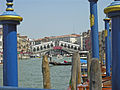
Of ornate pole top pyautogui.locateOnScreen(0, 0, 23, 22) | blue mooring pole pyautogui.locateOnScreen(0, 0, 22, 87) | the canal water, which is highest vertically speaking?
ornate pole top pyautogui.locateOnScreen(0, 0, 23, 22)

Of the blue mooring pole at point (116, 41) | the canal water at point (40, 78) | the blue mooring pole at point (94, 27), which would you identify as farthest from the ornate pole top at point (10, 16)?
the canal water at point (40, 78)

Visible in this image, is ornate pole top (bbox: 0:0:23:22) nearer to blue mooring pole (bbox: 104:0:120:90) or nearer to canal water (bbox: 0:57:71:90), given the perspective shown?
blue mooring pole (bbox: 104:0:120:90)

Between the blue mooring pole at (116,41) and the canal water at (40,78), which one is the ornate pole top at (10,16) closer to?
the blue mooring pole at (116,41)

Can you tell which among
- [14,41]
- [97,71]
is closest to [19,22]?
[14,41]

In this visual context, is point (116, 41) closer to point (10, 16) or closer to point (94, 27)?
point (10, 16)

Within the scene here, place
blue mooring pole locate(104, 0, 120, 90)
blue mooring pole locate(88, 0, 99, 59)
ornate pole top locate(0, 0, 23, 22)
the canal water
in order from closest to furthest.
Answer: blue mooring pole locate(104, 0, 120, 90)
ornate pole top locate(0, 0, 23, 22)
blue mooring pole locate(88, 0, 99, 59)
the canal water

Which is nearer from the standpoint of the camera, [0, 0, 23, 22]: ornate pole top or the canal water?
[0, 0, 23, 22]: ornate pole top

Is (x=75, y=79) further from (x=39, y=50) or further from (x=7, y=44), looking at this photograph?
(x=39, y=50)

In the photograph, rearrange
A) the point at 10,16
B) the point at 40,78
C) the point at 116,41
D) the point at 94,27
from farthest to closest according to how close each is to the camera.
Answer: the point at 40,78 → the point at 94,27 → the point at 10,16 → the point at 116,41

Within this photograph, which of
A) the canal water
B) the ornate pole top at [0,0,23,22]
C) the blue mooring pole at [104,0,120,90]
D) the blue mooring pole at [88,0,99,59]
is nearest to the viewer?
the blue mooring pole at [104,0,120,90]

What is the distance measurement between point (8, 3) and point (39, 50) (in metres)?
75.1

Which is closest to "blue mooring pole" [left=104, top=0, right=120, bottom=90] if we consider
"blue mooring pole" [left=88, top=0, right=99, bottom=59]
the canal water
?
"blue mooring pole" [left=88, top=0, right=99, bottom=59]

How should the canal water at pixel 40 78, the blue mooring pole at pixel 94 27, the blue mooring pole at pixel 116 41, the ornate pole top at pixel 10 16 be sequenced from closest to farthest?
the blue mooring pole at pixel 116 41 → the ornate pole top at pixel 10 16 → the blue mooring pole at pixel 94 27 → the canal water at pixel 40 78

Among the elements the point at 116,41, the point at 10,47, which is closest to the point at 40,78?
the point at 10,47
